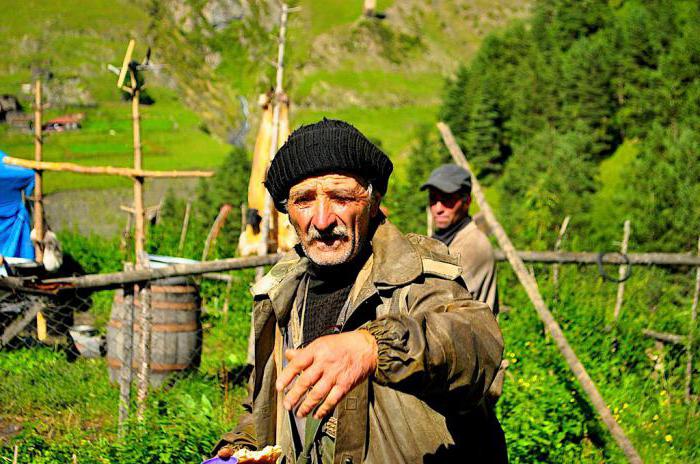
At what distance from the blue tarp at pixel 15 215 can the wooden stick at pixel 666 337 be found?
30.9ft

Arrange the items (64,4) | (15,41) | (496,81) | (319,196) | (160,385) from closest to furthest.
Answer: (319,196)
(160,385)
(15,41)
(64,4)
(496,81)

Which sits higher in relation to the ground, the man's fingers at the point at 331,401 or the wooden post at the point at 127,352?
the man's fingers at the point at 331,401

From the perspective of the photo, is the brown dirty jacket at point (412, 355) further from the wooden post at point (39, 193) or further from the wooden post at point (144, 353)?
the wooden post at point (39, 193)

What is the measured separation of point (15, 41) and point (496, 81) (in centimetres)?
5412

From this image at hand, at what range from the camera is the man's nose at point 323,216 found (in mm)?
1977

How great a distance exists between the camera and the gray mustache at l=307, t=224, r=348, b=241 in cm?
200

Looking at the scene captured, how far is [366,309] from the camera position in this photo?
1909 millimetres

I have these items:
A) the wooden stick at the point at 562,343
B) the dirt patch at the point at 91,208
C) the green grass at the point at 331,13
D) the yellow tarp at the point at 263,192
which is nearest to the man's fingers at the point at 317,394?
the wooden stick at the point at 562,343

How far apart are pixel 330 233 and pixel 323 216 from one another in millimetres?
65

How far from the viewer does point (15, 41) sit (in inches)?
473

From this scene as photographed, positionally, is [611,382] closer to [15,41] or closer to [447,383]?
[447,383]

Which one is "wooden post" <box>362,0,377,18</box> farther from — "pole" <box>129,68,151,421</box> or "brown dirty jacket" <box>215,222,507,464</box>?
"brown dirty jacket" <box>215,222,507,464</box>

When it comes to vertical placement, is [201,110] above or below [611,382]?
above

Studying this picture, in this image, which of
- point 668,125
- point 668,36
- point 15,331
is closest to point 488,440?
point 15,331
